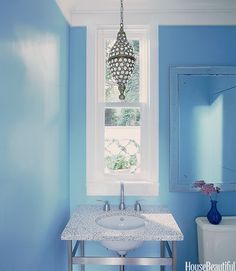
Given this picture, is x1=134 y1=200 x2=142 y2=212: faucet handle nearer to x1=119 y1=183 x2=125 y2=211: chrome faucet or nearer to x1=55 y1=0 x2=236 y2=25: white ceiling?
x1=119 y1=183 x2=125 y2=211: chrome faucet

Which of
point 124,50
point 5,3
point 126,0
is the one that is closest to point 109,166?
point 124,50

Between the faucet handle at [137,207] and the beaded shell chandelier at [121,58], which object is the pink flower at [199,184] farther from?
the beaded shell chandelier at [121,58]

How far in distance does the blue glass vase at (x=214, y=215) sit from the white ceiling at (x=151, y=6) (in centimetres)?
153

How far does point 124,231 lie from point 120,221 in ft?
0.99

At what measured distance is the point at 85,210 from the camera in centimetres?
203

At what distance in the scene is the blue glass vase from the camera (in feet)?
6.37

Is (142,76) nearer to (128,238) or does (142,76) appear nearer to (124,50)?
(124,50)

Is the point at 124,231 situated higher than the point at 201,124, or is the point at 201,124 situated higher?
the point at 201,124

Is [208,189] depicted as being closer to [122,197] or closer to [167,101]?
[122,197]

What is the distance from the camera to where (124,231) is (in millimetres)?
1596

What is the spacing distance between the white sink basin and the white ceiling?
1561mm

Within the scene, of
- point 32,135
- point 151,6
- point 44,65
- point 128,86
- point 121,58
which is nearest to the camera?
point 32,135

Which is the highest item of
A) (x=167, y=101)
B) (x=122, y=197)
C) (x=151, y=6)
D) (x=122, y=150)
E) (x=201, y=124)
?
(x=151, y=6)

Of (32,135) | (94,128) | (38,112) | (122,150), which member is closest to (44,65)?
(38,112)
